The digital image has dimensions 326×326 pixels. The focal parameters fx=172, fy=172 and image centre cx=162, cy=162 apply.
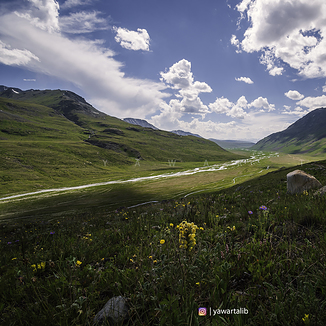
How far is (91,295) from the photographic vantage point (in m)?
2.91

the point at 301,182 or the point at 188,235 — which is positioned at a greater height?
the point at 188,235

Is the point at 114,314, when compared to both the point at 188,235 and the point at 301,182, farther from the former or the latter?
the point at 301,182

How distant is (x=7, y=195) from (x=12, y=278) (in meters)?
72.5

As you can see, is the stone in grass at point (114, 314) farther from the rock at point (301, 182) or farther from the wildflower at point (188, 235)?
the rock at point (301, 182)

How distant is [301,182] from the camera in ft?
43.2

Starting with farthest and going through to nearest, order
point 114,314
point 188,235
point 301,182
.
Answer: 1. point 301,182
2. point 188,235
3. point 114,314

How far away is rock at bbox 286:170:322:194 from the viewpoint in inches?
499

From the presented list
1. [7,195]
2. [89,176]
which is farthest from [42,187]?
[89,176]

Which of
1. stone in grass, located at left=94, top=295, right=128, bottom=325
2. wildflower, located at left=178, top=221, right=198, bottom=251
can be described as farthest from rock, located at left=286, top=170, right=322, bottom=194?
stone in grass, located at left=94, top=295, right=128, bottom=325

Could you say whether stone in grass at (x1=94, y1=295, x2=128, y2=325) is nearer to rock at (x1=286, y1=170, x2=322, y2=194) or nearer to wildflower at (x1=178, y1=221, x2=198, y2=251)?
wildflower at (x1=178, y1=221, x2=198, y2=251)

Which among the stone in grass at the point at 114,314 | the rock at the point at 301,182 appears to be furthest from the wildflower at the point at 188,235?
the rock at the point at 301,182

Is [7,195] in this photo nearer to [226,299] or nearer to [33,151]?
[33,151]

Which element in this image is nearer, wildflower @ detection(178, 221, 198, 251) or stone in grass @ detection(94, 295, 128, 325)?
stone in grass @ detection(94, 295, 128, 325)

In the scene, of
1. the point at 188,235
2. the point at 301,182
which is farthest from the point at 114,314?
the point at 301,182
